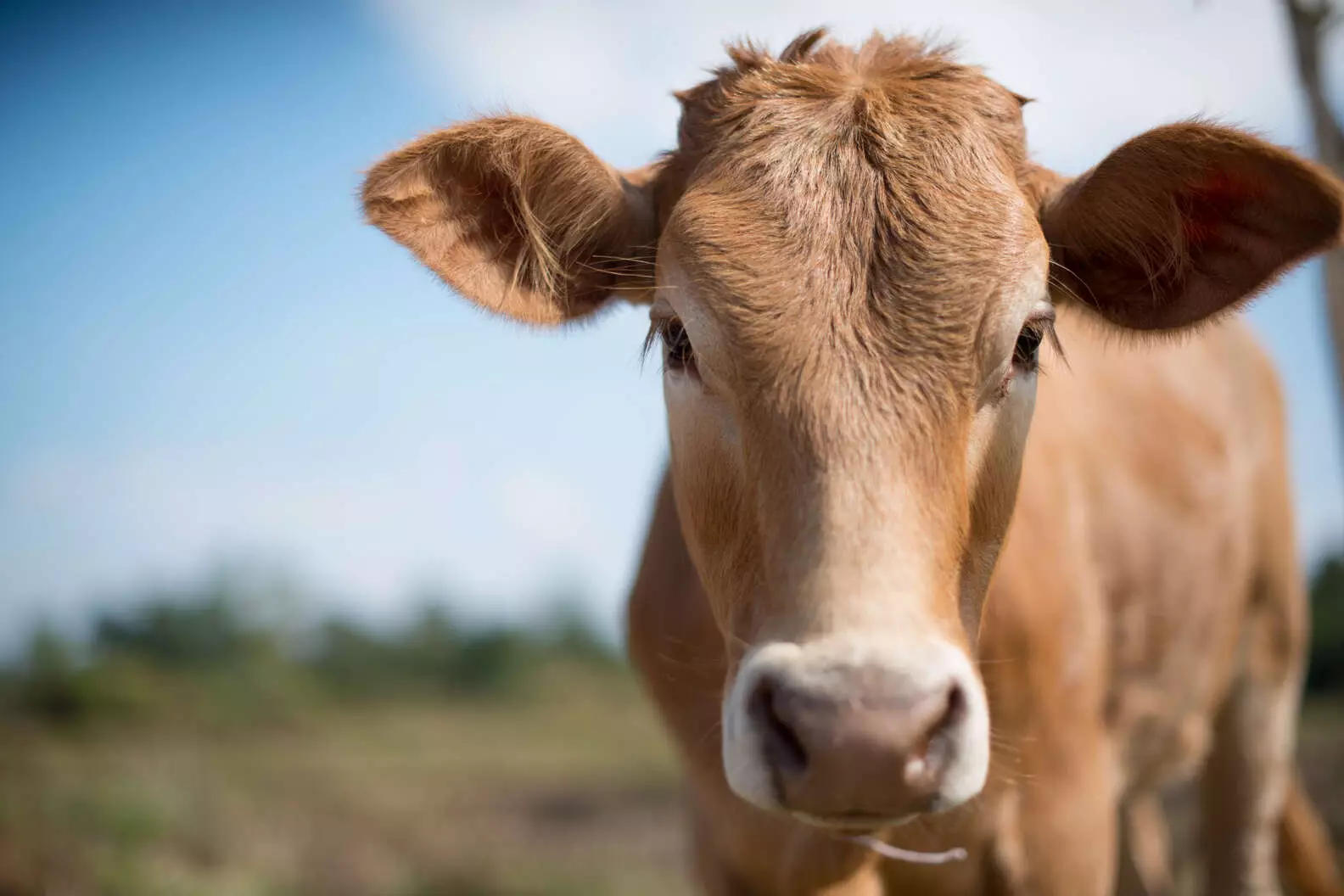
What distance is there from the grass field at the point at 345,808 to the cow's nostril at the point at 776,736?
7.41 m

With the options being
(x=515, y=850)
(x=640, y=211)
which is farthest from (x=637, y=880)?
(x=640, y=211)

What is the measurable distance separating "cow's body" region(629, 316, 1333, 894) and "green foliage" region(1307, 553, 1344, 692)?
6.06 metres

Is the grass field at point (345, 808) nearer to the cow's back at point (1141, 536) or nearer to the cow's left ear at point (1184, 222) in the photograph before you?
the cow's back at point (1141, 536)

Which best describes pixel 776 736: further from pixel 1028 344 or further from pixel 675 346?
pixel 1028 344

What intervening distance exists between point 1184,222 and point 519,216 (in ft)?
5.85

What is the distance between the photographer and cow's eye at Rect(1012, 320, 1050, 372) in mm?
2529

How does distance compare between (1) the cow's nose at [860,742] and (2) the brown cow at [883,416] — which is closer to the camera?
(1) the cow's nose at [860,742]

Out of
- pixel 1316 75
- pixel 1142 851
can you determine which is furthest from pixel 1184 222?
pixel 1142 851

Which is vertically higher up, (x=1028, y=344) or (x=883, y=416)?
(x=1028, y=344)

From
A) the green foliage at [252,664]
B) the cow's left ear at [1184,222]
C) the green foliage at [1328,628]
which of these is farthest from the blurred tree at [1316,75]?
the green foliage at [252,664]

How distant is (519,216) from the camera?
3.00 m

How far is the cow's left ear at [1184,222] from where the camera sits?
2691 millimetres

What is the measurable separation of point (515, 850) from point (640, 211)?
1178 centimetres

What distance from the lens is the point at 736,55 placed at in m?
3.00
